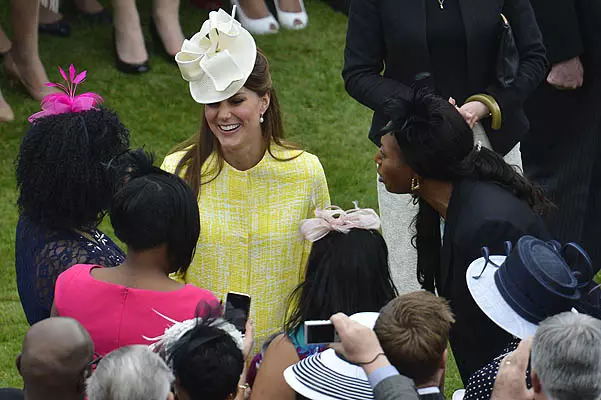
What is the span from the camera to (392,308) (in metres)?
2.80

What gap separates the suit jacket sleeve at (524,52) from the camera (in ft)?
14.9

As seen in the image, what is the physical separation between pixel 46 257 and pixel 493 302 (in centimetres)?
144

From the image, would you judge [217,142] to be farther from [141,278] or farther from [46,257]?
[141,278]

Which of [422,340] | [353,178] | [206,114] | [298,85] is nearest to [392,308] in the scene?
[422,340]

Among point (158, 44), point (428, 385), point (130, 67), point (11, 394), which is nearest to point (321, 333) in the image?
point (428, 385)

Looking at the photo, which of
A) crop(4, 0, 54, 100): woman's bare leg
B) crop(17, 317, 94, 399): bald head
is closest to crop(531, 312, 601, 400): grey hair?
crop(17, 317, 94, 399): bald head

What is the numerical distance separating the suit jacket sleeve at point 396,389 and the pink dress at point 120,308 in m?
0.67

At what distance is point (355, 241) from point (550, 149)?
9.03ft

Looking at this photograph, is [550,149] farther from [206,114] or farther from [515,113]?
[206,114]

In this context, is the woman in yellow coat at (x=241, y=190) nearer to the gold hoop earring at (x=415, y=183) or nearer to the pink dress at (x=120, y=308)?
the gold hoop earring at (x=415, y=183)

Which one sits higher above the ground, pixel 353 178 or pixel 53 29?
pixel 53 29

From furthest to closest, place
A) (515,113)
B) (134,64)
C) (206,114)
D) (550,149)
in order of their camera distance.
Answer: (134,64) < (550,149) < (515,113) < (206,114)

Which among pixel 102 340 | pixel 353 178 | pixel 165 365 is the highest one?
pixel 165 365

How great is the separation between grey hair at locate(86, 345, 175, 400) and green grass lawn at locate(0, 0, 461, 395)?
3492mm
